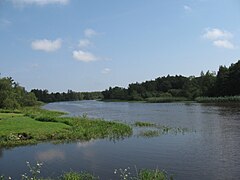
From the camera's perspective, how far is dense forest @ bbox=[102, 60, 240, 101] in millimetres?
105438

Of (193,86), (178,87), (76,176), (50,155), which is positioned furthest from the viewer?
(178,87)

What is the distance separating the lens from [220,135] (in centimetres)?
3072

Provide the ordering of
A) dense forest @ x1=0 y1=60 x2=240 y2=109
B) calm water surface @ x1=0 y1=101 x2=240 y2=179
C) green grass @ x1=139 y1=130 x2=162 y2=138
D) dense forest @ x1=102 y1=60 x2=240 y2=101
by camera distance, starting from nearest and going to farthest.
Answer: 1. calm water surface @ x1=0 y1=101 x2=240 y2=179
2. green grass @ x1=139 y1=130 x2=162 y2=138
3. dense forest @ x1=0 y1=60 x2=240 y2=109
4. dense forest @ x1=102 y1=60 x2=240 y2=101

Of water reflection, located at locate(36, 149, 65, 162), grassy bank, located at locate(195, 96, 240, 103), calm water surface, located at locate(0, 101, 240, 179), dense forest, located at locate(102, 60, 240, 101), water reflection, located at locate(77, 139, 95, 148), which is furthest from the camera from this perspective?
dense forest, located at locate(102, 60, 240, 101)

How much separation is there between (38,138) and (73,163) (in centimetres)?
1043

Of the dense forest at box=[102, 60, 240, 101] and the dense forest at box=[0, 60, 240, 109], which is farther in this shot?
the dense forest at box=[102, 60, 240, 101]

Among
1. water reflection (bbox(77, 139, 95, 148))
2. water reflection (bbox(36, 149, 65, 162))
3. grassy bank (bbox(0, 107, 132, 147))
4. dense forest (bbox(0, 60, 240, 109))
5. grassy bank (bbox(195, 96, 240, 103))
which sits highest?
dense forest (bbox(0, 60, 240, 109))

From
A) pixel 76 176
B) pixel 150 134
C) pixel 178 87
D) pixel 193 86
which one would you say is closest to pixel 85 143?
pixel 150 134

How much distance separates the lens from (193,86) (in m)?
135

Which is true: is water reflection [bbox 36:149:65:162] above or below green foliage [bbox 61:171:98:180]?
below

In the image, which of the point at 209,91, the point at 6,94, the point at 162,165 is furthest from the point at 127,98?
the point at 162,165

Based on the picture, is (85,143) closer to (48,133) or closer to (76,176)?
(48,133)

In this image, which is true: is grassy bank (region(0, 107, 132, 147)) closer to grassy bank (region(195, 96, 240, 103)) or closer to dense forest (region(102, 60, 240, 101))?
grassy bank (region(195, 96, 240, 103))

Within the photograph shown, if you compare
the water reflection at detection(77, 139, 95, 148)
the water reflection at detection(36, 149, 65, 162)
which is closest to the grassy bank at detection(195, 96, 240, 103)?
the water reflection at detection(77, 139, 95, 148)
